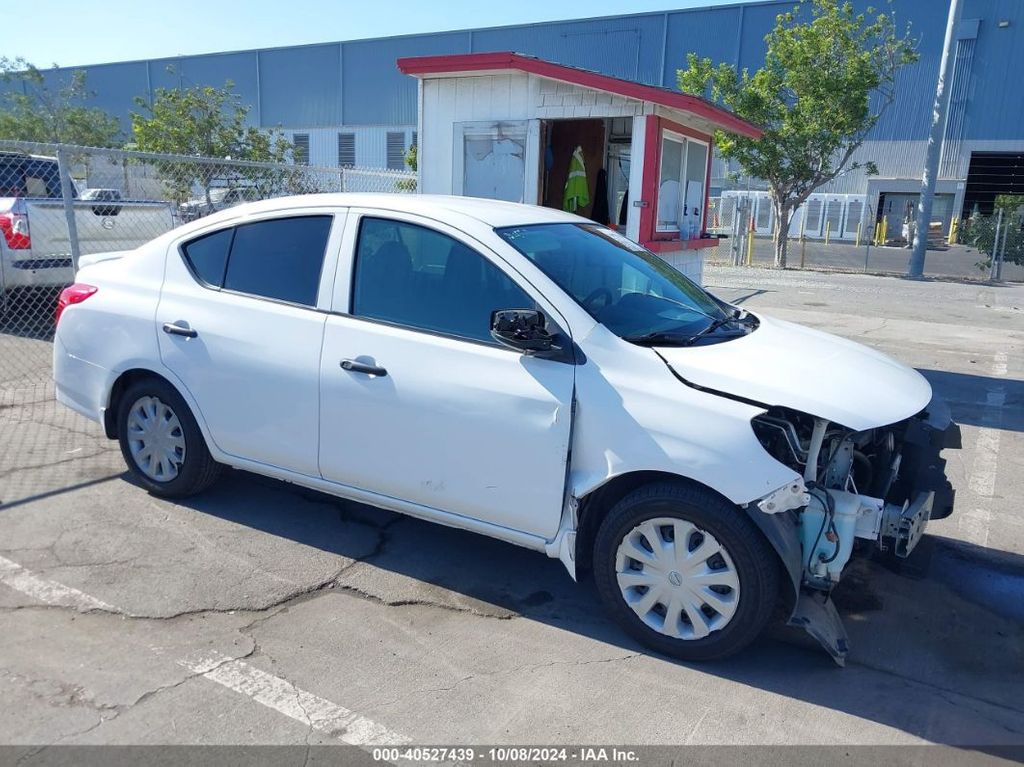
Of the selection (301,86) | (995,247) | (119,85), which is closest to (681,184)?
(995,247)

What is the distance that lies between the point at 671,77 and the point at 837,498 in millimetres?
36282

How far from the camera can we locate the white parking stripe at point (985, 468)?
4.85m

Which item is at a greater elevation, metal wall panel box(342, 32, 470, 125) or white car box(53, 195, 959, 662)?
metal wall panel box(342, 32, 470, 125)

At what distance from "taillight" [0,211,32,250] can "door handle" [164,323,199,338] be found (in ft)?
18.3

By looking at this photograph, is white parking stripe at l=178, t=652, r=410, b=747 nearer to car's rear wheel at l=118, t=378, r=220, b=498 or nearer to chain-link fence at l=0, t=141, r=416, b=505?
car's rear wheel at l=118, t=378, r=220, b=498

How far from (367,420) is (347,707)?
1304mm

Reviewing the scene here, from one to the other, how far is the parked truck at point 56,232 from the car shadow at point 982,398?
28.4 feet

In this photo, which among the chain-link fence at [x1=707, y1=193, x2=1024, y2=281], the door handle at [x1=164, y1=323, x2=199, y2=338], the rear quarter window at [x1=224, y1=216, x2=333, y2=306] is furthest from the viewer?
the chain-link fence at [x1=707, y1=193, x2=1024, y2=281]

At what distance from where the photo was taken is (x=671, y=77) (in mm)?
36281

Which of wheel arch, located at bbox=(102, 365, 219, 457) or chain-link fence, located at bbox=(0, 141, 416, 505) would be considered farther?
chain-link fence, located at bbox=(0, 141, 416, 505)

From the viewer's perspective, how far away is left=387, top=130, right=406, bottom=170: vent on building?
42281 millimetres

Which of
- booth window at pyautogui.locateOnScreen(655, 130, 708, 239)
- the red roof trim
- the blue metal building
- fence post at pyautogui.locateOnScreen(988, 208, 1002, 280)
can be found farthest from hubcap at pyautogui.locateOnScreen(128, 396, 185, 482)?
the blue metal building

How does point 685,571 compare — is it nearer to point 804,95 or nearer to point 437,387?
point 437,387

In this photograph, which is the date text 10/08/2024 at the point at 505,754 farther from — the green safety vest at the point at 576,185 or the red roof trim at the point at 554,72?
the green safety vest at the point at 576,185
